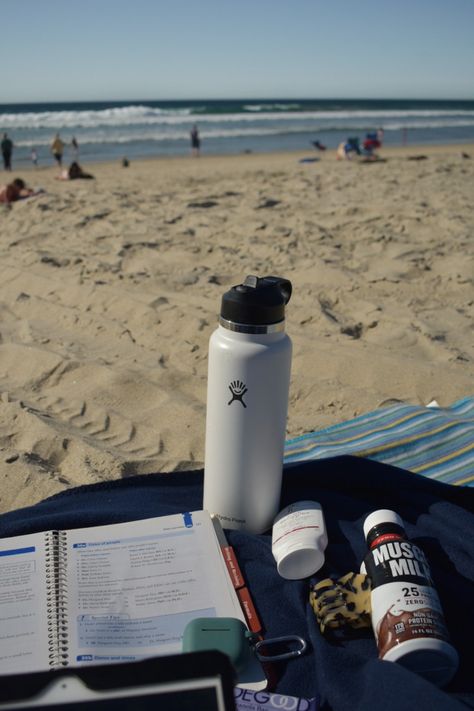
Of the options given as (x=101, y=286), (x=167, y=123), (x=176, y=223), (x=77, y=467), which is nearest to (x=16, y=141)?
(x=167, y=123)

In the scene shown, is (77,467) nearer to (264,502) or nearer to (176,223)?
(264,502)

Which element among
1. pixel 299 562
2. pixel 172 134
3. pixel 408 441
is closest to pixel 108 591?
pixel 299 562

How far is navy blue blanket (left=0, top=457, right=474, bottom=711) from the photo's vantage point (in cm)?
119

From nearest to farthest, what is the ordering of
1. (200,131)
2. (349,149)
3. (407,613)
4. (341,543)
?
(407,613), (341,543), (349,149), (200,131)

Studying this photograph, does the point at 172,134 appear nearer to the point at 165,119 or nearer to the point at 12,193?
the point at 165,119

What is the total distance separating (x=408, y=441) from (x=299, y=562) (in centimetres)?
87

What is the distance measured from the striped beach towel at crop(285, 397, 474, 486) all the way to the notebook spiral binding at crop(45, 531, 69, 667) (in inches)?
35.6

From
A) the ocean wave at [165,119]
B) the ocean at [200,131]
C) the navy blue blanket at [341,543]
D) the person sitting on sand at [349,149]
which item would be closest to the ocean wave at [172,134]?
the ocean at [200,131]

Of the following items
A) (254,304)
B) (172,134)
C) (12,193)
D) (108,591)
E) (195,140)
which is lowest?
(108,591)

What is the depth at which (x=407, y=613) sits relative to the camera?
119 centimetres

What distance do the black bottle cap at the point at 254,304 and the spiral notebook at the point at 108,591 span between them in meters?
0.58

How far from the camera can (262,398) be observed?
1516 mm

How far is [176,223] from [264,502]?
4.88 metres

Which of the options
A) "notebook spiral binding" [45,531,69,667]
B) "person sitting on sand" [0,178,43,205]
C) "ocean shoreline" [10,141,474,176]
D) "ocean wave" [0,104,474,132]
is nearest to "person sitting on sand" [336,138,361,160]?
"ocean shoreline" [10,141,474,176]
